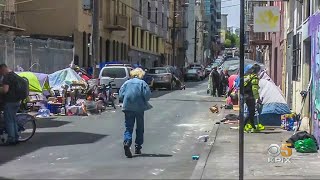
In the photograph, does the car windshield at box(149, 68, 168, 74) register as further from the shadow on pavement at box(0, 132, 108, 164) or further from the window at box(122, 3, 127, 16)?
the shadow on pavement at box(0, 132, 108, 164)

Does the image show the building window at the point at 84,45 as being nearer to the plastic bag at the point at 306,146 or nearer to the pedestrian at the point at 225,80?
the pedestrian at the point at 225,80

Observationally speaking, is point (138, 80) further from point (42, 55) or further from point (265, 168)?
point (42, 55)

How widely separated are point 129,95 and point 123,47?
4054 centimetres

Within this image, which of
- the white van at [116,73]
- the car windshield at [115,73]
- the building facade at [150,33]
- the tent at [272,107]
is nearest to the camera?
the tent at [272,107]

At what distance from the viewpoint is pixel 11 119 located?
42.9 ft

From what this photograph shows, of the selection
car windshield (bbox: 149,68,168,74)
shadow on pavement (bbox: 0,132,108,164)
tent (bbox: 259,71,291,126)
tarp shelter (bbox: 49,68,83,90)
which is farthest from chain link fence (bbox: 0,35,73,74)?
tent (bbox: 259,71,291,126)

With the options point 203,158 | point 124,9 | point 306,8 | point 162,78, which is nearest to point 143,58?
point 124,9

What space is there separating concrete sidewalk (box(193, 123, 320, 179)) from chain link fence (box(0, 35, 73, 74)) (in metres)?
14.4

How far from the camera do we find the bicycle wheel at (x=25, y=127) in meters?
13.7

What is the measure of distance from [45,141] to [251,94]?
528 cm

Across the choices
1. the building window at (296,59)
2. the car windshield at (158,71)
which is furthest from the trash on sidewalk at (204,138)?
the car windshield at (158,71)

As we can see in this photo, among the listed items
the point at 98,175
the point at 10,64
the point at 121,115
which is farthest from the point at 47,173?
the point at 10,64

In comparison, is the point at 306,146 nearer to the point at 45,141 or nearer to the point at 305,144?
the point at 305,144

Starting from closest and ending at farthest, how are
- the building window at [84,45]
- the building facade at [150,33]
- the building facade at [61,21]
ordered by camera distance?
1. the building facade at [61,21]
2. the building window at [84,45]
3. the building facade at [150,33]
